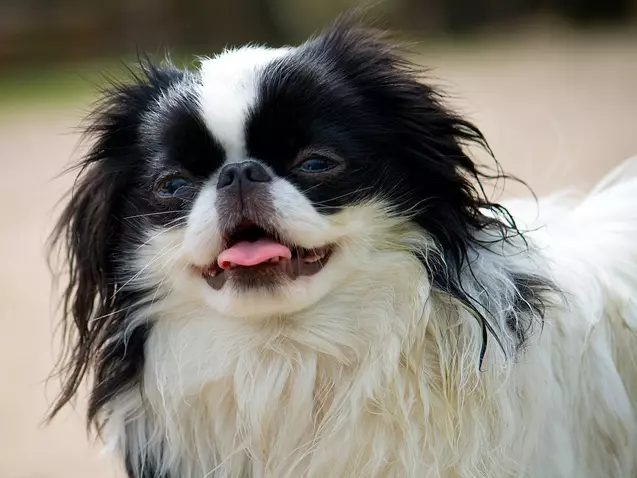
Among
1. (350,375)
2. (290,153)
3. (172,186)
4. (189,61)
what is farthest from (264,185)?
(189,61)

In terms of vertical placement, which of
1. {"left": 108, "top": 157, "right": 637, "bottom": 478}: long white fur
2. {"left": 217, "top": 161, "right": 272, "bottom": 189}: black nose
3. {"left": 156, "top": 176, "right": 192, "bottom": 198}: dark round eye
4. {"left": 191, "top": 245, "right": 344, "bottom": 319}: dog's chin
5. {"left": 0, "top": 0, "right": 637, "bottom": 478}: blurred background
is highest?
{"left": 217, "top": 161, "right": 272, "bottom": 189}: black nose

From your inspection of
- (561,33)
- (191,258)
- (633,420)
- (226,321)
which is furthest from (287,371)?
(561,33)

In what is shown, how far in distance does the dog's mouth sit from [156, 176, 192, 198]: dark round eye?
167 millimetres

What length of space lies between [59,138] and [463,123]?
685cm

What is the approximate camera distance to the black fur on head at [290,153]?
186 cm

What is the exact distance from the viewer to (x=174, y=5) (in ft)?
38.3

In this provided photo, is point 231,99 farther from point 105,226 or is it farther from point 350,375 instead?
point 350,375

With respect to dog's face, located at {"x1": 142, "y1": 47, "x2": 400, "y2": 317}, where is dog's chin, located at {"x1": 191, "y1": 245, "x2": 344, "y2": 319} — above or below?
below

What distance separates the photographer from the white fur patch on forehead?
1828 millimetres

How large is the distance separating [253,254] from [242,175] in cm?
16

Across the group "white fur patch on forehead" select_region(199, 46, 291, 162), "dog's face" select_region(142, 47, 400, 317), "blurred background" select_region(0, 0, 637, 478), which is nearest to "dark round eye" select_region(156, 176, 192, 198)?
"dog's face" select_region(142, 47, 400, 317)

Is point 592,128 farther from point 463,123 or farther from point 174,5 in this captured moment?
point 174,5

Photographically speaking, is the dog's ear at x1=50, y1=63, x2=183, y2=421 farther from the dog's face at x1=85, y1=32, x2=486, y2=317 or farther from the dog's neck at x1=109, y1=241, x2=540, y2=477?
the dog's neck at x1=109, y1=241, x2=540, y2=477

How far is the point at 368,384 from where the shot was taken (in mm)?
1876
